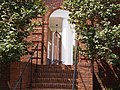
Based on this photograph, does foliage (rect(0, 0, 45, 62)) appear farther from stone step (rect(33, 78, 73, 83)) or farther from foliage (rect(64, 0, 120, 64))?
stone step (rect(33, 78, 73, 83))

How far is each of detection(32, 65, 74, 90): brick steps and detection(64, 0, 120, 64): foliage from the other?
3.79ft

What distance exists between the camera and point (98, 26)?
30.6ft

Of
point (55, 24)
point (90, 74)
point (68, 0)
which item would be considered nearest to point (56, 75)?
point (90, 74)

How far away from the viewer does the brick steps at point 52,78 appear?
9641 mm

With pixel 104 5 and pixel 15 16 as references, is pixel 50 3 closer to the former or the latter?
Result: pixel 104 5

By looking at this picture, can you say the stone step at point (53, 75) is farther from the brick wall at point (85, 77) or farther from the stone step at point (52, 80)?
the brick wall at point (85, 77)

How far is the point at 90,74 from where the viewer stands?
9188mm

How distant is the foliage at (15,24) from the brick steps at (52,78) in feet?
5.84

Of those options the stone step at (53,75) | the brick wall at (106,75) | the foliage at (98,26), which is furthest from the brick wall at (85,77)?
the brick wall at (106,75)

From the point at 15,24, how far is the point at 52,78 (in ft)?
8.63

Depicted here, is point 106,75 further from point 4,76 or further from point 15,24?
point 15,24

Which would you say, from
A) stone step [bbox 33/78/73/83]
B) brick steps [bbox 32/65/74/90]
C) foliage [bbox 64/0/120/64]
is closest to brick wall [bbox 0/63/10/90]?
brick steps [bbox 32/65/74/90]

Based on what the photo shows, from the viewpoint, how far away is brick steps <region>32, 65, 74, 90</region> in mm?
9641

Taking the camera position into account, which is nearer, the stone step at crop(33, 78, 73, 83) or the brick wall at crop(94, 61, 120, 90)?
the stone step at crop(33, 78, 73, 83)
